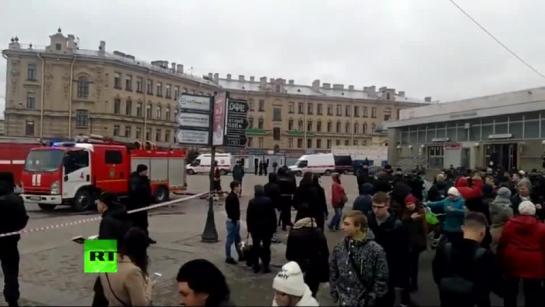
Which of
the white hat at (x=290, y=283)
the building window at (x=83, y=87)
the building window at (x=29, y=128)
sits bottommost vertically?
the white hat at (x=290, y=283)

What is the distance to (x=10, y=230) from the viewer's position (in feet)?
24.3

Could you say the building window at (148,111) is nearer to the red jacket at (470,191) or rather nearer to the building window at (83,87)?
the building window at (83,87)

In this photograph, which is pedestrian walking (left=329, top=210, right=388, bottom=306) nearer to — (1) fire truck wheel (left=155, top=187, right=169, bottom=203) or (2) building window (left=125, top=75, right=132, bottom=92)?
(1) fire truck wheel (left=155, top=187, right=169, bottom=203)

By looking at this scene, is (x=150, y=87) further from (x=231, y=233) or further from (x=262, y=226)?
(x=262, y=226)

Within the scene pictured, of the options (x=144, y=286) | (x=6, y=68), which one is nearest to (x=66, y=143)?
(x=144, y=286)

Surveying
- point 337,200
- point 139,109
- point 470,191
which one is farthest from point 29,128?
point 470,191

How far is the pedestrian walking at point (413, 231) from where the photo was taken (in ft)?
26.0

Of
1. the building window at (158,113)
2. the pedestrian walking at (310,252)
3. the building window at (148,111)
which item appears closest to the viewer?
the pedestrian walking at (310,252)

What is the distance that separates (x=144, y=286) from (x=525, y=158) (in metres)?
30.5

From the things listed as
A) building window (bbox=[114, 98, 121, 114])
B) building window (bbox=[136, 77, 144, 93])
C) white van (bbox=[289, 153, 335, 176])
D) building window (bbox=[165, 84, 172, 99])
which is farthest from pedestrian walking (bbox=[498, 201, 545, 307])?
building window (bbox=[165, 84, 172, 99])

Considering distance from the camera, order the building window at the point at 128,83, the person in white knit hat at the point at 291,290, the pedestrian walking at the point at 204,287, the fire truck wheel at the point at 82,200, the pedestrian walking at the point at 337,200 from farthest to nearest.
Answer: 1. the building window at the point at 128,83
2. the fire truck wheel at the point at 82,200
3. the pedestrian walking at the point at 337,200
4. the person in white knit hat at the point at 291,290
5. the pedestrian walking at the point at 204,287

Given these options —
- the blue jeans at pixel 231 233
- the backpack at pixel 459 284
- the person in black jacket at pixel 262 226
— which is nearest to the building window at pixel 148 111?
the blue jeans at pixel 231 233

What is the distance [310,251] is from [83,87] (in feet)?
241

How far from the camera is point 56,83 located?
73000mm
